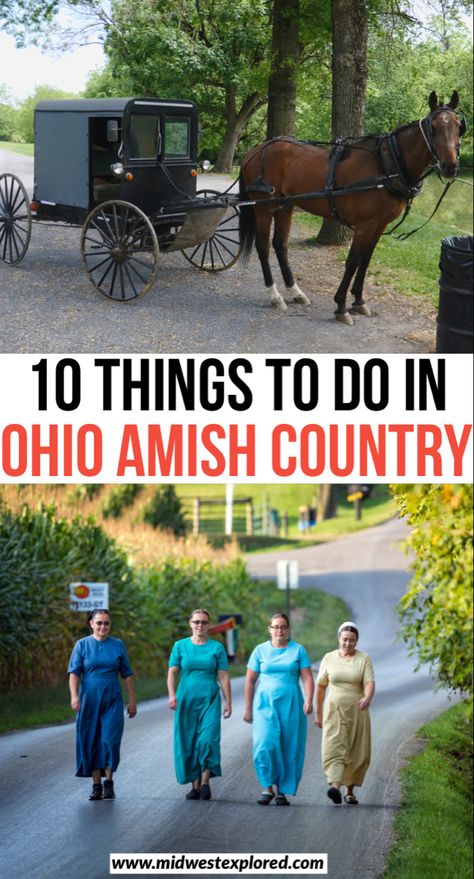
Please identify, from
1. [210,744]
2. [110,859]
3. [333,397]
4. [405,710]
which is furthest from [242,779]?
[405,710]

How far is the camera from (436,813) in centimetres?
1080

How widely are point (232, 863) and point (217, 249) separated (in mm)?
4017

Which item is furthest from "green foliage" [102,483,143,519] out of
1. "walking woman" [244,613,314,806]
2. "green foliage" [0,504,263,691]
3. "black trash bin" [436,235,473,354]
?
"black trash bin" [436,235,473,354]

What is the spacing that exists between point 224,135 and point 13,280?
1.77 m

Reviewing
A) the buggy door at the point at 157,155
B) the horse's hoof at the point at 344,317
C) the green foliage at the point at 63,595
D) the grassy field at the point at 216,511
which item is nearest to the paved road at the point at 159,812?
the horse's hoof at the point at 344,317

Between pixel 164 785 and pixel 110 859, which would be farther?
pixel 164 785

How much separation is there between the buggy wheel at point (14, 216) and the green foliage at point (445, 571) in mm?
3527

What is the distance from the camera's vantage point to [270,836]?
9.35 m

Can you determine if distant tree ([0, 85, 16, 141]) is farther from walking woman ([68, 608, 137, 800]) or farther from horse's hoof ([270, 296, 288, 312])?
walking woman ([68, 608, 137, 800])

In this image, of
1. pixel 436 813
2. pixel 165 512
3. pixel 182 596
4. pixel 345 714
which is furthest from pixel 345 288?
pixel 165 512

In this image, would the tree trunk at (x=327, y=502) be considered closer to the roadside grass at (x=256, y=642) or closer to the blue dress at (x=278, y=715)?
the roadside grass at (x=256, y=642)

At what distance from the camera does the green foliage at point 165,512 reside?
25.9m

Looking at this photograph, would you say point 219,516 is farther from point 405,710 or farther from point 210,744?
point 210,744

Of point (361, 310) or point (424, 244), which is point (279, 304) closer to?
point (361, 310)
